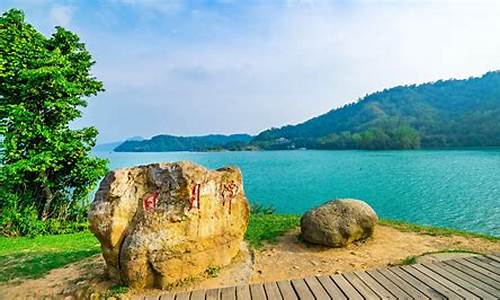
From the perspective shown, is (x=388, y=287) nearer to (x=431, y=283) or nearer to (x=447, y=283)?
(x=431, y=283)

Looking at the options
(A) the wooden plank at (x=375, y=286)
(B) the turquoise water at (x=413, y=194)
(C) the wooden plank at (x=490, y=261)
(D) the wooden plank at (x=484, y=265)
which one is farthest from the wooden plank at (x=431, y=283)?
(B) the turquoise water at (x=413, y=194)

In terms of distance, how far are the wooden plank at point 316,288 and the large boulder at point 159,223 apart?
250 centimetres

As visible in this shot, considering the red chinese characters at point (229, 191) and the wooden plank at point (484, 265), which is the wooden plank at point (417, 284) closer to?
the wooden plank at point (484, 265)

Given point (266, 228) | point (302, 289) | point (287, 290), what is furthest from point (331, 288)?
point (266, 228)

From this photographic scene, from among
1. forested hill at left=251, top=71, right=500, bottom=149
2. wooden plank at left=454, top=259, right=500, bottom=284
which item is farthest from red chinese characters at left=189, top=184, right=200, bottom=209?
forested hill at left=251, top=71, right=500, bottom=149

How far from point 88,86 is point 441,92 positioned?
166m

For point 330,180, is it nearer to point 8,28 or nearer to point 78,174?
point 78,174

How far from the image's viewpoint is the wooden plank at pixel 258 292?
179 inches

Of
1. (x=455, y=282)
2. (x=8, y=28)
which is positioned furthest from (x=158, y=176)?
(x=8, y=28)

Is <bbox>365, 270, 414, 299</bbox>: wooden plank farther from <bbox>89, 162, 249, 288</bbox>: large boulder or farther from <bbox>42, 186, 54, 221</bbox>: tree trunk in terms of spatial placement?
<bbox>42, 186, 54, 221</bbox>: tree trunk

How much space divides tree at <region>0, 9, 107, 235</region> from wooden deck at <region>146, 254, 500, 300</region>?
9794 millimetres

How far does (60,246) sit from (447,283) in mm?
10267

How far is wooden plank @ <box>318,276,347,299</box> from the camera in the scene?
14.7ft

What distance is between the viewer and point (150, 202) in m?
6.40
